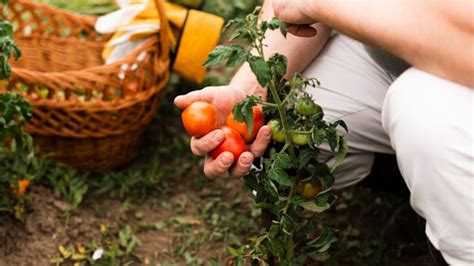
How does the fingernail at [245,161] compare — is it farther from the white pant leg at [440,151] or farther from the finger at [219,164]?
the white pant leg at [440,151]

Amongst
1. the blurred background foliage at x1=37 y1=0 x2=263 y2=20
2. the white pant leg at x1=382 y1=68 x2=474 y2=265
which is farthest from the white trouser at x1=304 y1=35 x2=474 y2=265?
the blurred background foliage at x1=37 y1=0 x2=263 y2=20

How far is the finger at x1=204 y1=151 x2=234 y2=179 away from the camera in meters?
1.39

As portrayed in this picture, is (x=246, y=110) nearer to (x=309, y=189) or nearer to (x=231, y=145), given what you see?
(x=231, y=145)

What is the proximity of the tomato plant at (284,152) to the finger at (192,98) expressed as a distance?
0.44 feet

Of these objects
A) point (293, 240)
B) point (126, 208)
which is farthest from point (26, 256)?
point (293, 240)

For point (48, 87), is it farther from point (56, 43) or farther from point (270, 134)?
point (270, 134)

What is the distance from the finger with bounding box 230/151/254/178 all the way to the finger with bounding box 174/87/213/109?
0.16 metres

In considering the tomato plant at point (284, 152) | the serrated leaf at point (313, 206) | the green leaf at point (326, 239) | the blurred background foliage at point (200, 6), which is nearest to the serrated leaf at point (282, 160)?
the tomato plant at point (284, 152)

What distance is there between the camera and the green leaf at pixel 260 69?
1.23 metres

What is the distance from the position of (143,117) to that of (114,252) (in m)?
0.52

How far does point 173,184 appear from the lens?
235cm

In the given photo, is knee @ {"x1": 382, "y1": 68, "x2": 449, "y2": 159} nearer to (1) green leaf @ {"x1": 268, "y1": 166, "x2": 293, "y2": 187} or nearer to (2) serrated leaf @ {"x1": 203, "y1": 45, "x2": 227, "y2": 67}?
(1) green leaf @ {"x1": 268, "y1": 166, "x2": 293, "y2": 187}

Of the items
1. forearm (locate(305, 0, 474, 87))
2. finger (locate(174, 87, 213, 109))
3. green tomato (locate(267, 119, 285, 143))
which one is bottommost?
finger (locate(174, 87, 213, 109))

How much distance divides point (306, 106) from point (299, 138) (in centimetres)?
8
